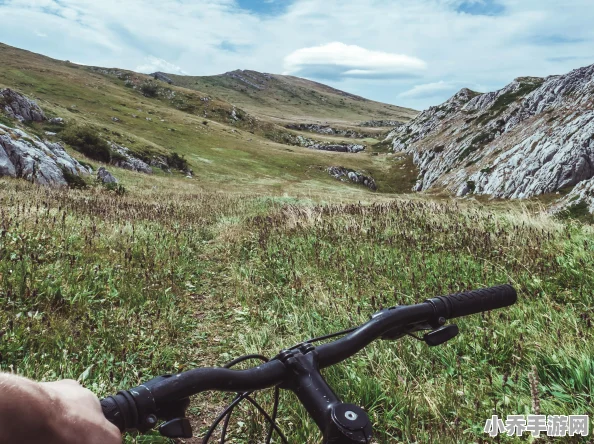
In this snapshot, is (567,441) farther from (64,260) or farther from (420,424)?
(64,260)

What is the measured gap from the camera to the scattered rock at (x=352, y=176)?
86750mm

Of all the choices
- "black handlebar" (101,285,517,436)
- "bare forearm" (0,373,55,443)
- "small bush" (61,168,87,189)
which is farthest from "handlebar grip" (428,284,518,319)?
"small bush" (61,168,87,189)

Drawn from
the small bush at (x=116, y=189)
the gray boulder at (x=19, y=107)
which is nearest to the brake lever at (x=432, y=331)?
the small bush at (x=116, y=189)

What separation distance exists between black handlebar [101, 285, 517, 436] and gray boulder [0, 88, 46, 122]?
51.3 metres

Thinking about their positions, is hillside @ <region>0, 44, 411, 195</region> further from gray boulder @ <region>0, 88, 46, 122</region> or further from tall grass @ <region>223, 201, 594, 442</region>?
tall grass @ <region>223, 201, 594, 442</region>

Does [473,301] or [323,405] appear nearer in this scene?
[323,405]

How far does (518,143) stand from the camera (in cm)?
5791

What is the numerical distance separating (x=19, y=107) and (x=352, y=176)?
6266cm

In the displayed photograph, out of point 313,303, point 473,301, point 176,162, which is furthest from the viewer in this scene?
point 176,162

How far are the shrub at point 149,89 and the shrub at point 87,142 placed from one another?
122 meters

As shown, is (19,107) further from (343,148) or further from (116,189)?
(343,148)

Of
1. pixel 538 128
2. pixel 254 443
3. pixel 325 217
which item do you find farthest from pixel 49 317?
pixel 538 128

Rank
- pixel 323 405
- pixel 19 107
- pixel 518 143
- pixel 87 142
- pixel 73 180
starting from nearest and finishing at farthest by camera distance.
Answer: pixel 323 405 < pixel 73 180 < pixel 87 142 < pixel 19 107 < pixel 518 143

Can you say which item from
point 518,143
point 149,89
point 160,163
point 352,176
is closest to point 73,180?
point 160,163
